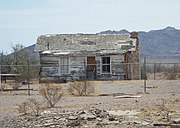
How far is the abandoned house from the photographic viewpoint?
50.2 meters

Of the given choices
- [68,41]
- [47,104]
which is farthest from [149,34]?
[47,104]

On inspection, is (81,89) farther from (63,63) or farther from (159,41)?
(159,41)

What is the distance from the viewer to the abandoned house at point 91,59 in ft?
165

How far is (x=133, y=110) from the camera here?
2138 cm

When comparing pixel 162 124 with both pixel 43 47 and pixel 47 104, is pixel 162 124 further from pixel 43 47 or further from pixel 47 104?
pixel 43 47

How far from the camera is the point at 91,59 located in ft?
168

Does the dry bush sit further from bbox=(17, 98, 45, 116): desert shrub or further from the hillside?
the hillside

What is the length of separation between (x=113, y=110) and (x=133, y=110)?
32.9 inches

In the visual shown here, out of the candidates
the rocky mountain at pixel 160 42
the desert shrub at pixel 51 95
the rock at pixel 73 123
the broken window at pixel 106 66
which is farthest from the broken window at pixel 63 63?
the rocky mountain at pixel 160 42

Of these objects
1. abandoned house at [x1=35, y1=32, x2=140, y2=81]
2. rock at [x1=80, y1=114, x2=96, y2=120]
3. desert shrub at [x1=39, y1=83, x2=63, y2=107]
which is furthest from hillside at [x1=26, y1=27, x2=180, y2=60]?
rock at [x1=80, y1=114, x2=96, y2=120]

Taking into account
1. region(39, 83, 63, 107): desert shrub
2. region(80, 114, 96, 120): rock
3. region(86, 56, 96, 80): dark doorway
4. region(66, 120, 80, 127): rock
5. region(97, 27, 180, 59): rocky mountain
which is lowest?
region(66, 120, 80, 127): rock

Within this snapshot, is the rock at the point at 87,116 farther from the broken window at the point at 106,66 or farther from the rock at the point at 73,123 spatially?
the broken window at the point at 106,66

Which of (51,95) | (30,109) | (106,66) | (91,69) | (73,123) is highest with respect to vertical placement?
(106,66)

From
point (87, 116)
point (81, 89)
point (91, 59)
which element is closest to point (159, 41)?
point (91, 59)
